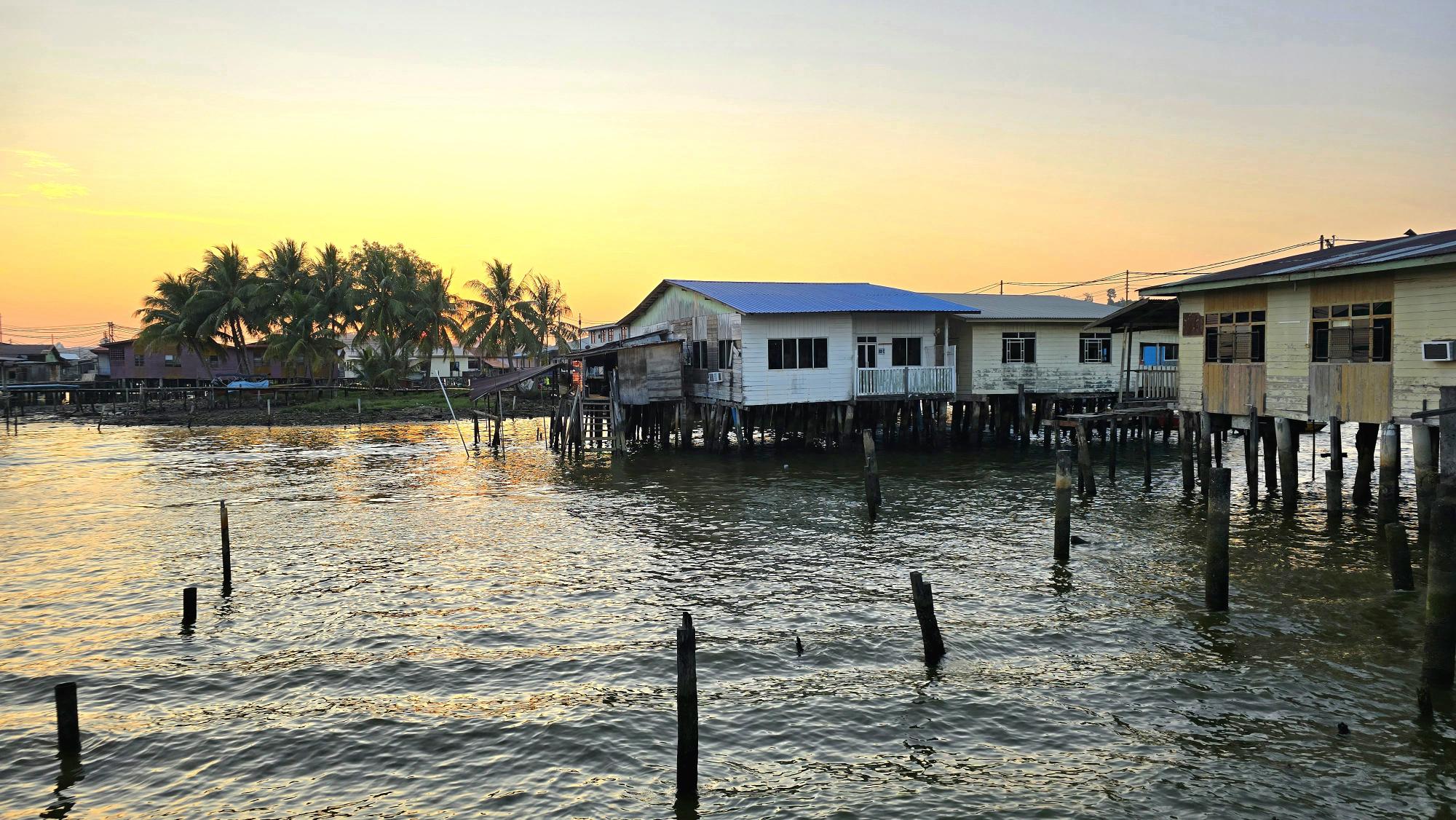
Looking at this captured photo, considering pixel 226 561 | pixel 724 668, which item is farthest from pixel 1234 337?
pixel 226 561

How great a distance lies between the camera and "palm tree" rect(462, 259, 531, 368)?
2675 inches

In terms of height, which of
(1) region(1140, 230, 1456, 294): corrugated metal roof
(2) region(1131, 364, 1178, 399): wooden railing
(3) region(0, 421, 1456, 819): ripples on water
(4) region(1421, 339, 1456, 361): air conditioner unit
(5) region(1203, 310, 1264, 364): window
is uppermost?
(1) region(1140, 230, 1456, 294): corrugated metal roof

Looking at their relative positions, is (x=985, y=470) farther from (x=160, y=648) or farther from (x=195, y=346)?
(x=195, y=346)

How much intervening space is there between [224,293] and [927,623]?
6986 centimetres

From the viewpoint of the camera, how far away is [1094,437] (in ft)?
141

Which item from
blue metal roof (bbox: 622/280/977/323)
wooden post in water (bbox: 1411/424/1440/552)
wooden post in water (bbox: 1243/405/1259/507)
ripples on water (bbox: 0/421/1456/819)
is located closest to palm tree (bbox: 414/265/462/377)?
blue metal roof (bbox: 622/280/977/323)

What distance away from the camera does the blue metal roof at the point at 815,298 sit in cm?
3550

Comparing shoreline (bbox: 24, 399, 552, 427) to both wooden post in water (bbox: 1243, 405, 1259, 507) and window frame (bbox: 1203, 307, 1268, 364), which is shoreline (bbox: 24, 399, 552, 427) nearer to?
window frame (bbox: 1203, 307, 1268, 364)

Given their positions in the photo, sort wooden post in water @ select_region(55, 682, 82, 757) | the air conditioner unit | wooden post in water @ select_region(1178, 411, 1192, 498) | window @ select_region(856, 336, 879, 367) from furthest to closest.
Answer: window @ select_region(856, 336, 879, 367) → wooden post in water @ select_region(1178, 411, 1192, 498) → the air conditioner unit → wooden post in water @ select_region(55, 682, 82, 757)

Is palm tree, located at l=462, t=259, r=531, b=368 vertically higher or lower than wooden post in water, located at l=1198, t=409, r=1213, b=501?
higher

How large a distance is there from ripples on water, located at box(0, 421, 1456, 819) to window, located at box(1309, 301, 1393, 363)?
3.80 m

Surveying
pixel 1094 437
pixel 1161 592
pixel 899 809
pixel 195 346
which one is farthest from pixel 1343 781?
pixel 195 346

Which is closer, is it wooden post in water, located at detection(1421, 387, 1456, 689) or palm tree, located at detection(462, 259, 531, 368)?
wooden post in water, located at detection(1421, 387, 1456, 689)

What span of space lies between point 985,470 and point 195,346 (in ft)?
206
